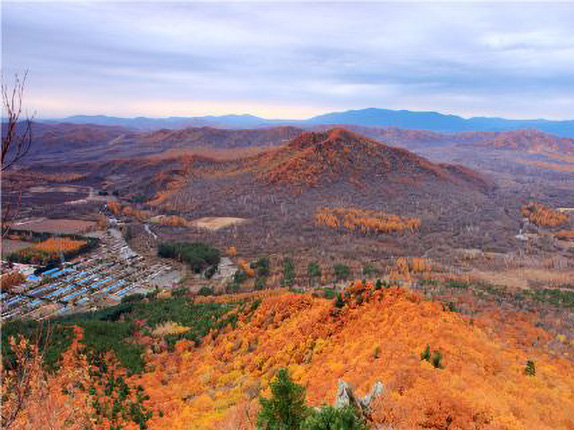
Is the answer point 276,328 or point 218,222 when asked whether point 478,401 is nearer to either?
point 276,328

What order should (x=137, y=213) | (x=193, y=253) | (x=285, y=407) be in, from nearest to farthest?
(x=285, y=407)
(x=193, y=253)
(x=137, y=213)

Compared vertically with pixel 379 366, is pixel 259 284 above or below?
below

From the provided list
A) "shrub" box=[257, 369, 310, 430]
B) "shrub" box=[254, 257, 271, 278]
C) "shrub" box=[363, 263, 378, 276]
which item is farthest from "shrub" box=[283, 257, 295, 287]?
"shrub" box=[257, 369, 310, 430]

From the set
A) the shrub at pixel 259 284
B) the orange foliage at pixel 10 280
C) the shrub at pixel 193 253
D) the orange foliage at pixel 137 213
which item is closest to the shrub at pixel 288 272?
the shrub at pixel 259 284

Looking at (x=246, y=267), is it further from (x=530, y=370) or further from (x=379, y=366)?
(x=530, y=370)

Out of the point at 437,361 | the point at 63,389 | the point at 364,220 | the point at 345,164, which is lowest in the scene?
the point at 364,220

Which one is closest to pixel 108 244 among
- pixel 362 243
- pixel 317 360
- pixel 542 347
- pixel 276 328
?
pixel 362 243

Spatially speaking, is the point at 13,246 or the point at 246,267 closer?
the point at 246,267

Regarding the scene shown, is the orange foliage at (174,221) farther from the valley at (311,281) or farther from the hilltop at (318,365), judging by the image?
the hilltop at (318,365)

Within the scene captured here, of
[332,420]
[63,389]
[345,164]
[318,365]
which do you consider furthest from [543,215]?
[63,389]
